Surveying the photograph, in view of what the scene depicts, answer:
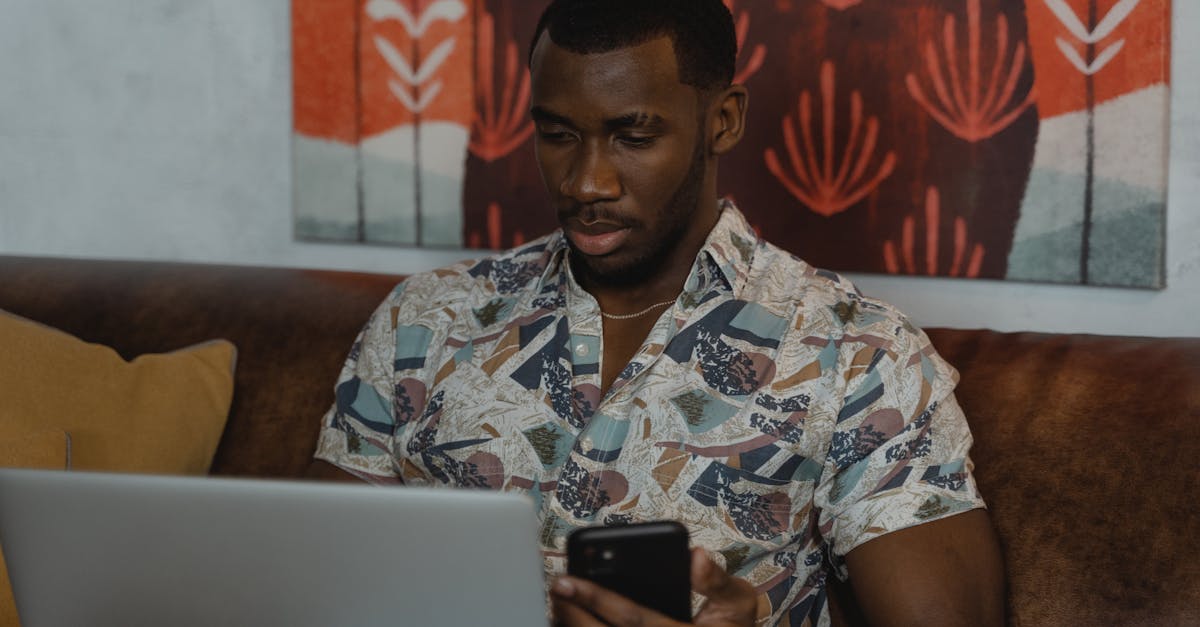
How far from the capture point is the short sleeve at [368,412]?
1.52 meters

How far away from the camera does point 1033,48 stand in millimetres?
1666

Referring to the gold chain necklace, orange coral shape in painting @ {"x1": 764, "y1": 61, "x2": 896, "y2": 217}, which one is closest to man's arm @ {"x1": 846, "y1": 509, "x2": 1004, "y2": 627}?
the gold chain necklace

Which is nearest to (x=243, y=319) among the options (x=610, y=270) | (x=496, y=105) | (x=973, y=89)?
(x=496, y=105)

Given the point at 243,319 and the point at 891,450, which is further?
the point at 243,319

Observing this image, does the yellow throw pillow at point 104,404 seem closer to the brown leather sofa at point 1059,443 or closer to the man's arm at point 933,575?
the brown leather sofa at point 1059,443

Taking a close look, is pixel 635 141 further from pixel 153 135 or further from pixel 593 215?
pixel 153 135

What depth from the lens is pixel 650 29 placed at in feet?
4.53

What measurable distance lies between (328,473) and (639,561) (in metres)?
0.75

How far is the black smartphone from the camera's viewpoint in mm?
868

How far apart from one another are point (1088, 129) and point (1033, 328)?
297 mm

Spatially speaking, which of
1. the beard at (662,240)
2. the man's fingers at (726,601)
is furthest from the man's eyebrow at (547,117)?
the man's fingers at (726,601)

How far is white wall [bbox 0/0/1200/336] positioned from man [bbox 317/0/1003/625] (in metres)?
0.63

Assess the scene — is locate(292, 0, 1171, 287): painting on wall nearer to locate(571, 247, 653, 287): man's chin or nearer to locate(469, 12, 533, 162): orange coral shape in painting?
locate(469, 12, 533, 162): orange coral shape in painting

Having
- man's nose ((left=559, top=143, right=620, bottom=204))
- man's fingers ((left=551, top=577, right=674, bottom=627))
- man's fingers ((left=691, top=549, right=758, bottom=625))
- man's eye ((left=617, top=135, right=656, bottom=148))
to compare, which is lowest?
man's fingers ((left=691, top=549, right=758, bottom=625))
